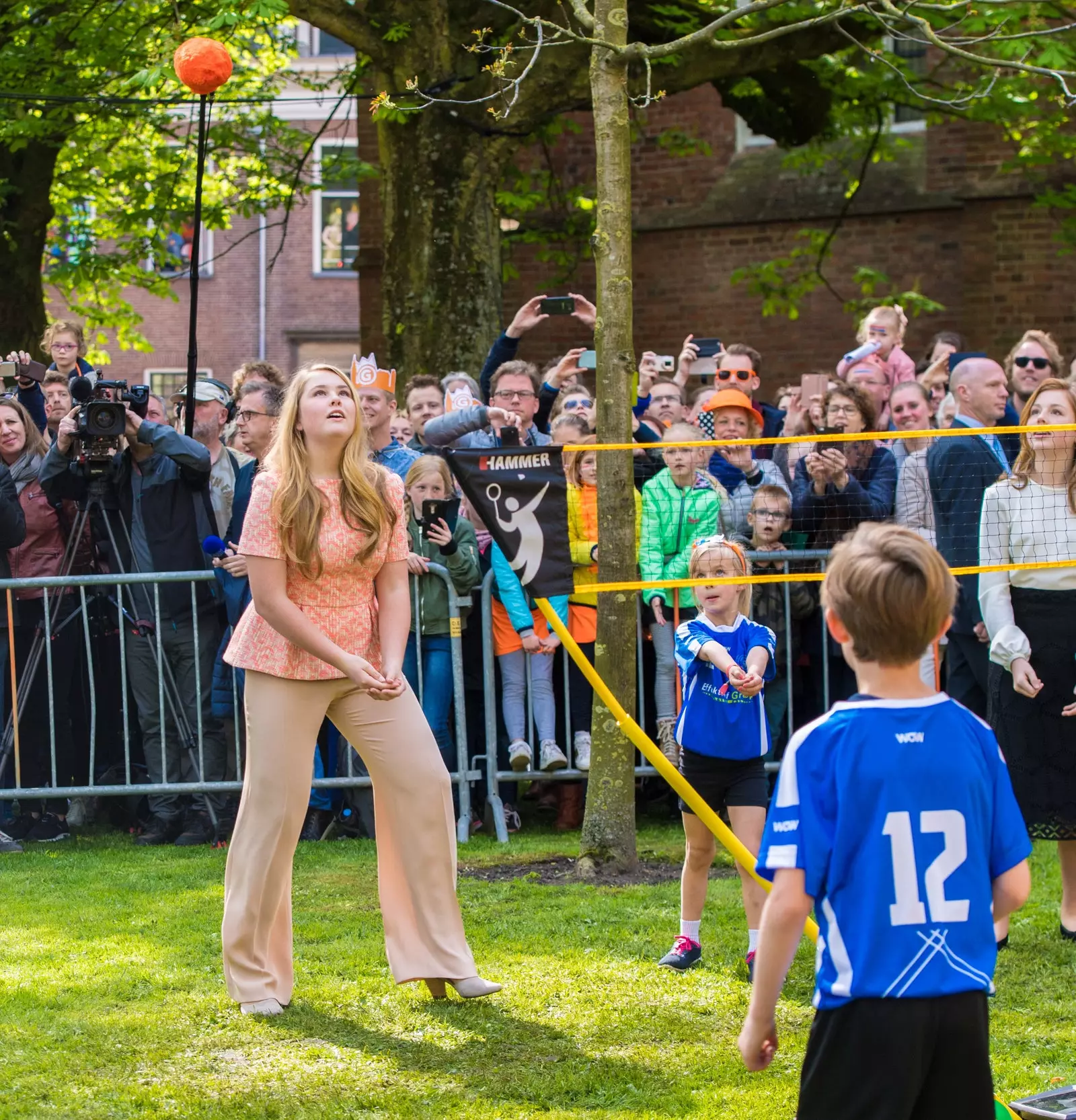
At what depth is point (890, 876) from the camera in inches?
114

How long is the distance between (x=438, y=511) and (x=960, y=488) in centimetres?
285

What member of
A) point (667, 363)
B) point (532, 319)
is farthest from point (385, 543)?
point (667, 363)

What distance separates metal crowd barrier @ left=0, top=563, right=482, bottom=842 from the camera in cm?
A: 858

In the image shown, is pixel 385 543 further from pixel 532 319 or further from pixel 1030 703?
pixel 532 319

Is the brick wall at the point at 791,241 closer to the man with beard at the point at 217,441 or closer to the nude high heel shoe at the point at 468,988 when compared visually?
the man with beard at the point at 217,441

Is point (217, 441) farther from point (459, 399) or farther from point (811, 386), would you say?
point (811, 386)

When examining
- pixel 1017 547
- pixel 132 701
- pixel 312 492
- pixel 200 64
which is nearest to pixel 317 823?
pixel 132 701

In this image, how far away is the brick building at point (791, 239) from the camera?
17594 millimetres

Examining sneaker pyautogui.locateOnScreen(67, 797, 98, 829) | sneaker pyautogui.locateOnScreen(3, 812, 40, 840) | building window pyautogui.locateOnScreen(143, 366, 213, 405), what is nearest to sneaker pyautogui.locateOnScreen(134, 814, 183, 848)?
sneaker pyautogui.locateOnScreen(67, 797, 98, 829)

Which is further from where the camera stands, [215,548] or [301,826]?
[215,548]

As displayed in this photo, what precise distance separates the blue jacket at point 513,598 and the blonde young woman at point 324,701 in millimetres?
3234

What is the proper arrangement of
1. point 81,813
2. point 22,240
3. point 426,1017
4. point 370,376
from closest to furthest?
point 426,1017 < point 370,376 < point 81,813 < point 22,240

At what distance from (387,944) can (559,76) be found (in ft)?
27.3

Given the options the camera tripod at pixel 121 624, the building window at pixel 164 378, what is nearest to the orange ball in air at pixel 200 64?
the camera tripod at pixel 121 624
